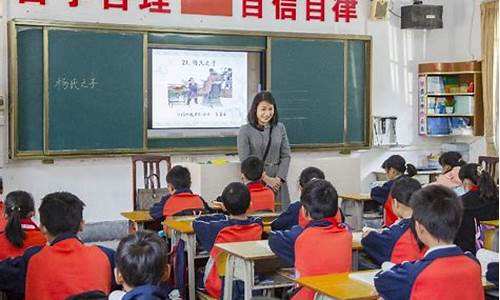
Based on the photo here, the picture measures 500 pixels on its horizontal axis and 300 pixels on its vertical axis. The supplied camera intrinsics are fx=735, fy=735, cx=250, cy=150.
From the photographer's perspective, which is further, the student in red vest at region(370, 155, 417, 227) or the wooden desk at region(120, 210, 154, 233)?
the student in red vest at region(370, 155, 417, 227)

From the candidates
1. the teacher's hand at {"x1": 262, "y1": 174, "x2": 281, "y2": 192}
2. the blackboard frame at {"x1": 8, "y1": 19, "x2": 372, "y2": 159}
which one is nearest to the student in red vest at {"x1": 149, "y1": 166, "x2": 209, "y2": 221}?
the teacher's hand at {"x1": 262, "y1": 174, "x2": 281, "y2": 192}

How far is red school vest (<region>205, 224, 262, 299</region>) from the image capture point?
4.05 metres

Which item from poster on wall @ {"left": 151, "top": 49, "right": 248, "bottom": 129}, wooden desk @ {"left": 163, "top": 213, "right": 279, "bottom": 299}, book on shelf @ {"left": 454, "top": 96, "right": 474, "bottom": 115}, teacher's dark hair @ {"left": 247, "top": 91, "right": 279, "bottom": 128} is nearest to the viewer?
wooden desk @ {"left": 163, "top": 213, "right": 279, "bottom": 299}

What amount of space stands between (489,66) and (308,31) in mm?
2154

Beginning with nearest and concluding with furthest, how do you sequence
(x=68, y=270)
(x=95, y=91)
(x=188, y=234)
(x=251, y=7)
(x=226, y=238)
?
(x=68, y=270), (x=226, y=238), (x=188, y=234), (x=95, y=91), (x=251, y=7)

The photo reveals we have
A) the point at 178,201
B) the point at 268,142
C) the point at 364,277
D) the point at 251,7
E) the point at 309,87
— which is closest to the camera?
the point at 364,277

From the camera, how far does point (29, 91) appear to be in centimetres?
689

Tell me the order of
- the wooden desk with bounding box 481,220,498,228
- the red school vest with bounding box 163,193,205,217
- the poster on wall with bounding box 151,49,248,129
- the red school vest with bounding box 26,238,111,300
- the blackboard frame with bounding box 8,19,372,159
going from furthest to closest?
the poster on wall with bounding box 151,49,248,129, the blackboard frame with bounding box 8,19,372,159, the red school vest with bounding box 163,193,205,217, the wooden desk with bounding box 481,220,498,228, the red school vest with bounding box 26,238,111,300

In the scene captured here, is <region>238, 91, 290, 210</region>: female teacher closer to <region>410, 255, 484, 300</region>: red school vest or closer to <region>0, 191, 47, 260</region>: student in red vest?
<region>0, 191, 47, 260</region>: student in red vest

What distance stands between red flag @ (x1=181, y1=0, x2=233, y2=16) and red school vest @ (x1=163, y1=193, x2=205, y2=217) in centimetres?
320

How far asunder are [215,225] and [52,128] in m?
3.46

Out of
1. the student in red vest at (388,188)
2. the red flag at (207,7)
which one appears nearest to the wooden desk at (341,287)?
the student in red vest at (388,188)

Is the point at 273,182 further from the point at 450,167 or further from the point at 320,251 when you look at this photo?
the point at 320,251

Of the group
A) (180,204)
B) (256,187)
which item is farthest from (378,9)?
(180,204)
